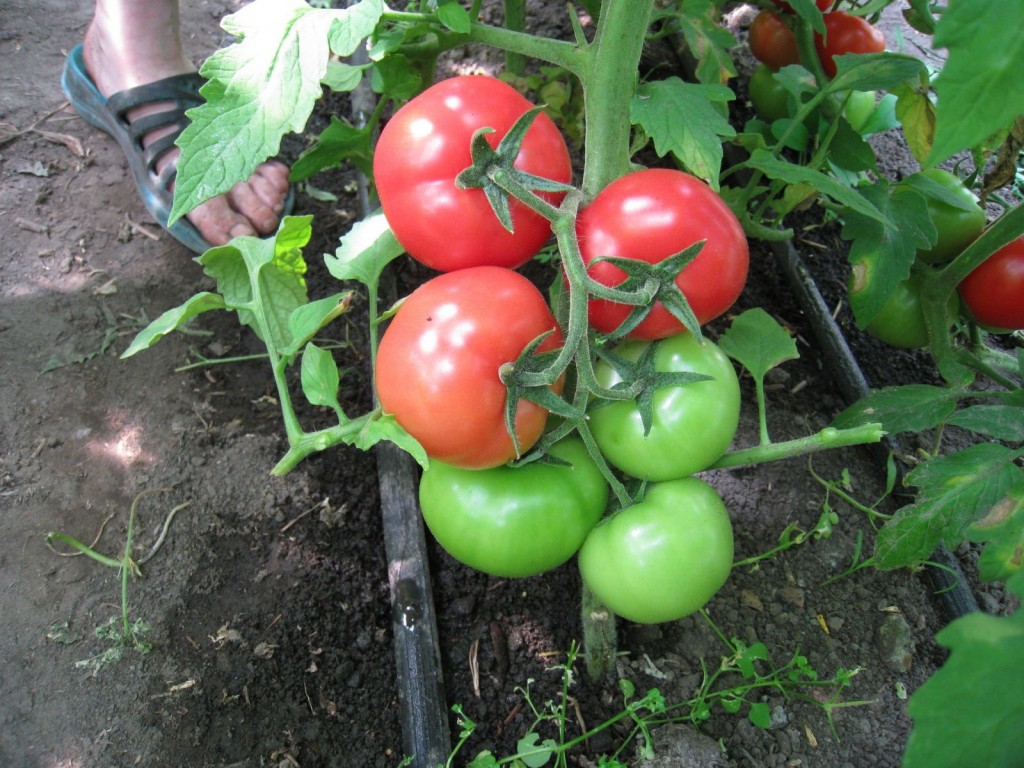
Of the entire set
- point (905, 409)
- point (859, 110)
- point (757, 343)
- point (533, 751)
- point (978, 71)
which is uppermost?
point (978, 71)

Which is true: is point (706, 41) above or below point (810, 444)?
above

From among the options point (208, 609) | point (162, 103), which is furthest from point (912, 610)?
point (162, 103)

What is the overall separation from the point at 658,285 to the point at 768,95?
1.01m

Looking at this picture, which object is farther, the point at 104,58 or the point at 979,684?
the point at 104,58

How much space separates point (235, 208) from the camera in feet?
5.24

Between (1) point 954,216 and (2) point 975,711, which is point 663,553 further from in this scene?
(1) point 954,216

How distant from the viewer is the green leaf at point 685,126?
3.11 ft

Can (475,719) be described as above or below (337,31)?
below

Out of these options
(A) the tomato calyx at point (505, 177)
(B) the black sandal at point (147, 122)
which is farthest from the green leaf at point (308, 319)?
(B) the black sandal at point (147, 122)

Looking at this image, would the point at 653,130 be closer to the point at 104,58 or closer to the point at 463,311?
the point at 463,311

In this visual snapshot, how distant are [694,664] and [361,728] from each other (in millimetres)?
504

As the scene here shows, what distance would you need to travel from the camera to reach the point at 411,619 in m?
1.15

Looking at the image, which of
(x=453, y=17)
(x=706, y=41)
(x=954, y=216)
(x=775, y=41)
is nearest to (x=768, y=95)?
(x=775, y=41)

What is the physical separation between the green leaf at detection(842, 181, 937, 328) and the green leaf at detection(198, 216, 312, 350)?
2.81ft
